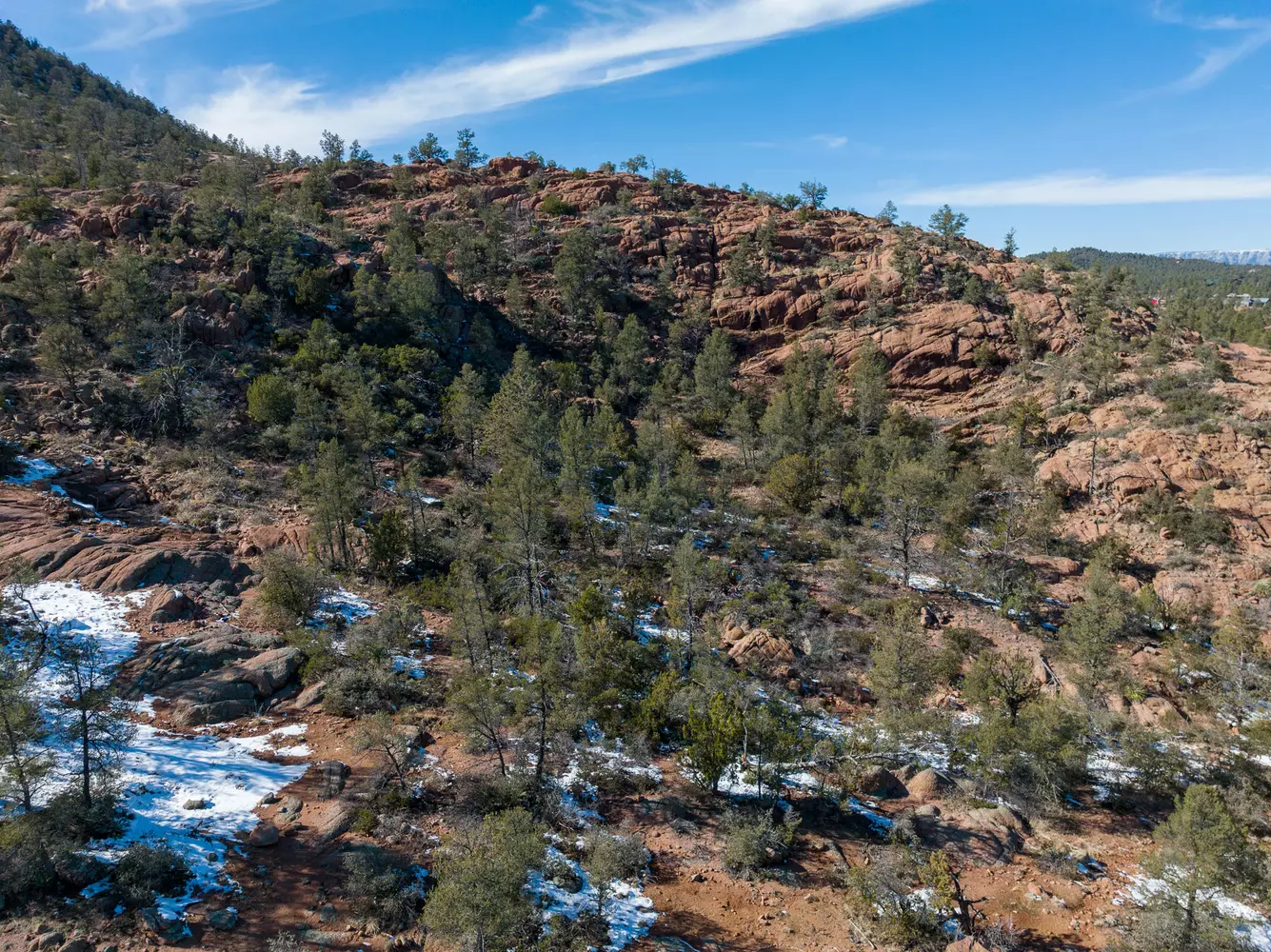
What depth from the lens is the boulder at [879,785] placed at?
73.0 ft

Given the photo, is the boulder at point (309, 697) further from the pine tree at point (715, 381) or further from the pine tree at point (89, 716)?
the pine tree at point (715, 381)

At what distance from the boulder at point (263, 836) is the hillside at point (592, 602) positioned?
0.40 ft

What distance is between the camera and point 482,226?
80438mm

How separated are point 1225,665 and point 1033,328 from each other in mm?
42501

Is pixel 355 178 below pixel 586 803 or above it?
above

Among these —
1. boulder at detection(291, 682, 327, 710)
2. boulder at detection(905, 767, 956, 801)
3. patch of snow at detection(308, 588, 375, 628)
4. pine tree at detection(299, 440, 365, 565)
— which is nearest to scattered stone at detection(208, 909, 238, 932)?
boulder at detection(291, 682, 327, 710)

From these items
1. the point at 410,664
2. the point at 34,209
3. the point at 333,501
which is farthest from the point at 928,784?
the point at 34,209

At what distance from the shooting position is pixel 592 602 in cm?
2842

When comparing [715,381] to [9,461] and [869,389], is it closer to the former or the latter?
[869,389]

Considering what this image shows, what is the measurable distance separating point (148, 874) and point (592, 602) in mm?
17505

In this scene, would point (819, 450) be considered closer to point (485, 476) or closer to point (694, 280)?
point (485, 476)

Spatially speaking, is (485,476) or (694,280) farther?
(694,280)

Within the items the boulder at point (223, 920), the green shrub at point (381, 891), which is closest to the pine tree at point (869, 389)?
the green shrub at point (381, 891)

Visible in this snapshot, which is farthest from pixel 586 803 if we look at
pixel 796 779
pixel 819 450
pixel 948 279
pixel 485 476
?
pixel 948 279
